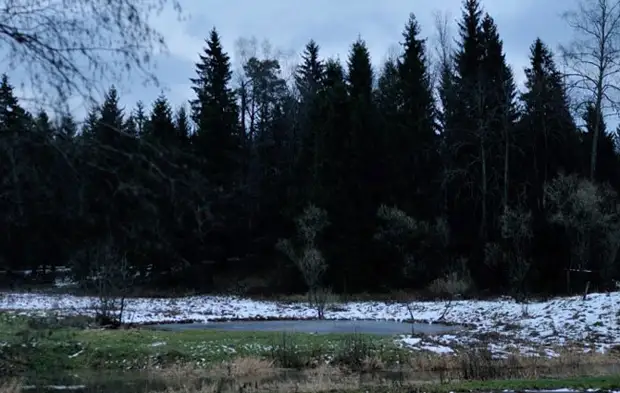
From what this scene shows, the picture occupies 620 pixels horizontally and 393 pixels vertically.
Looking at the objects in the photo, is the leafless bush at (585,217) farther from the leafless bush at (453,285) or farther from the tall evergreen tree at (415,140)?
the tall evergreen tree at (415,140)

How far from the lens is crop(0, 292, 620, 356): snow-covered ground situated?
22406mm

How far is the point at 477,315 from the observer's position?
100 ft

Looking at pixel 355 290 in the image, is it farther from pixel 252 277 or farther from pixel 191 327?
pixel 191 327

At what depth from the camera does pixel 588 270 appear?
41562 millimetres

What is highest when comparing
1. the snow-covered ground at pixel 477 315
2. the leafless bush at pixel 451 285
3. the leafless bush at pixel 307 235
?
the leafless bush at pixel 307 235

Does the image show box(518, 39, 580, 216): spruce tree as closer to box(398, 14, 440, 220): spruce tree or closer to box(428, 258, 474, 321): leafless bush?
box(398, 14, 440, 220): spruce tree

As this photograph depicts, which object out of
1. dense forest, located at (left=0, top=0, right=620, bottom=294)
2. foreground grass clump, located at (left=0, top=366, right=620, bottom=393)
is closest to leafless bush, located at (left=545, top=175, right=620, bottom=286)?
dense forest, located at (left=0, top=0, right=620, bottom=294)

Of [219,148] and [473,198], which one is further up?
[219,148]

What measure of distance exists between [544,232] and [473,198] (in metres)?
6.16

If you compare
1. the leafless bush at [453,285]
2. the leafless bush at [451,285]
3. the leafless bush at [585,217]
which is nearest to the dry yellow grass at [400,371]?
the leafless bush at [453,285]

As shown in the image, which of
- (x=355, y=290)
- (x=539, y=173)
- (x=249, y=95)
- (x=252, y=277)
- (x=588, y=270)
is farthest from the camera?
(x=249, y=95)

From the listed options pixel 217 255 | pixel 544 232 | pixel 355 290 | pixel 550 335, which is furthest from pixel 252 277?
pixel 550 335

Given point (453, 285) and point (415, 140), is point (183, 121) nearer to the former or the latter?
point (415, 140)

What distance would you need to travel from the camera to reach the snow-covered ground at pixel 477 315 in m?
22.4
